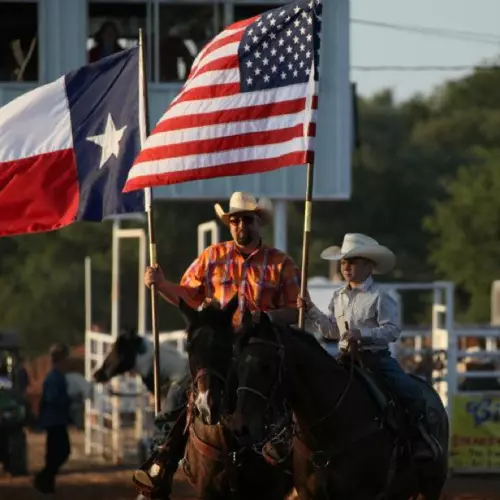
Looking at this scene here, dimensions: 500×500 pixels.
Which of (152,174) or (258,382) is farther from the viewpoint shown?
(152,174)

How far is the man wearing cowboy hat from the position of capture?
43.9 ft

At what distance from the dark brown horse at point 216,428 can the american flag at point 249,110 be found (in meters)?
1.49

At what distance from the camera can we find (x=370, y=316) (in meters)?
13.3

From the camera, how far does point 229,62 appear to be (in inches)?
547

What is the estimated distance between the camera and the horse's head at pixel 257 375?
458 inches

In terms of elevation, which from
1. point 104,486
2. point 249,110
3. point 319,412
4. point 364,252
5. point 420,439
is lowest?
point 104,486

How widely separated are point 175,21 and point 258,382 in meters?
15.8

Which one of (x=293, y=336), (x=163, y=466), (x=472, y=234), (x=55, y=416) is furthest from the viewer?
(x=472, y=234)

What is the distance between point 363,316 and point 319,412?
45.4 inches

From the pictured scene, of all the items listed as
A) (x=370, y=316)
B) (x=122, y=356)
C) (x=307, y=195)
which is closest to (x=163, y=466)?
(x=370, y=316)

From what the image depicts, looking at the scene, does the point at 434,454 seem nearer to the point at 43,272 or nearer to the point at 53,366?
the point at 53,366

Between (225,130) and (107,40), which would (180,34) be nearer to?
(107,40)

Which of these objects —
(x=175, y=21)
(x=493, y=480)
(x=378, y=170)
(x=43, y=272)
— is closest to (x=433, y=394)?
(x=493, y=480)

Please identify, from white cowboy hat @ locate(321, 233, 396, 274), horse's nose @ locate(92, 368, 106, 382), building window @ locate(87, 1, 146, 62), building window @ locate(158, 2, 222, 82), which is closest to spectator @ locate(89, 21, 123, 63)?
building window @ locate(87, 1, 146, 62)
